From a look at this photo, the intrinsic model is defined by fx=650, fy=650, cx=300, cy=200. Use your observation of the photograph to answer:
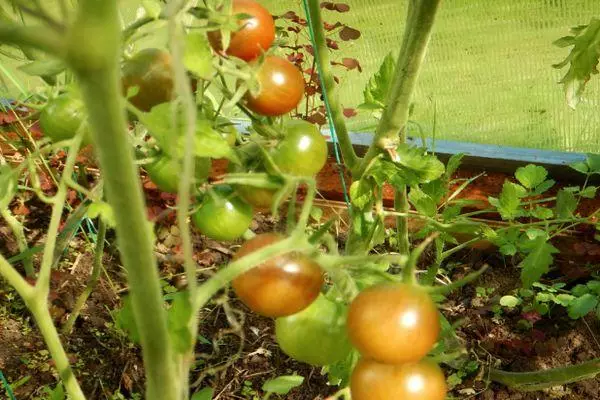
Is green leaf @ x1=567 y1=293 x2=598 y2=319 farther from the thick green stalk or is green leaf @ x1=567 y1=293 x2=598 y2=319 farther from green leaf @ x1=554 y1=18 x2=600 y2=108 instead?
the thick green stalk

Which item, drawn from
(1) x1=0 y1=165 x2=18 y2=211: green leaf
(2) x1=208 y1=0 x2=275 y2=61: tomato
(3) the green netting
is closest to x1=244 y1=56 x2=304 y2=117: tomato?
(2) x1=208 y1=0 x2=275 y2=61: tomato

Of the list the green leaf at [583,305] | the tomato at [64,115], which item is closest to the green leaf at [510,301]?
the green leaf at [583,305]

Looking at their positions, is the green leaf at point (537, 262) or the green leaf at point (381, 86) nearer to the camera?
the green leaf at point (381, 86)

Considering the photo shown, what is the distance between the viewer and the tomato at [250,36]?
0.55 meters

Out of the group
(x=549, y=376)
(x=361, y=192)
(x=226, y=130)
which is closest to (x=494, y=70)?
(x=549, y=376)

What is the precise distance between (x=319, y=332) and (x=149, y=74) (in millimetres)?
256

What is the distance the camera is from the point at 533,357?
1437mm

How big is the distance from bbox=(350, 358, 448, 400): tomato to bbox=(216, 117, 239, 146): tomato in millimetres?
244

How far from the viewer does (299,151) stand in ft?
1.92

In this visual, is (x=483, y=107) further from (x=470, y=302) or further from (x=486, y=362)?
(x=486, y=362)

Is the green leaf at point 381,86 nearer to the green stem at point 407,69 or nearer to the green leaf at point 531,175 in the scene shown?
the green stem at point 407,69

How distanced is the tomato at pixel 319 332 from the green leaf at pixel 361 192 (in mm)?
332

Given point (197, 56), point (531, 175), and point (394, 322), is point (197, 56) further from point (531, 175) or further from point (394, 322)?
point (531, 175)

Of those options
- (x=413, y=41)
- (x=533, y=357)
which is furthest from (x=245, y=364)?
(x=413, y=41)
